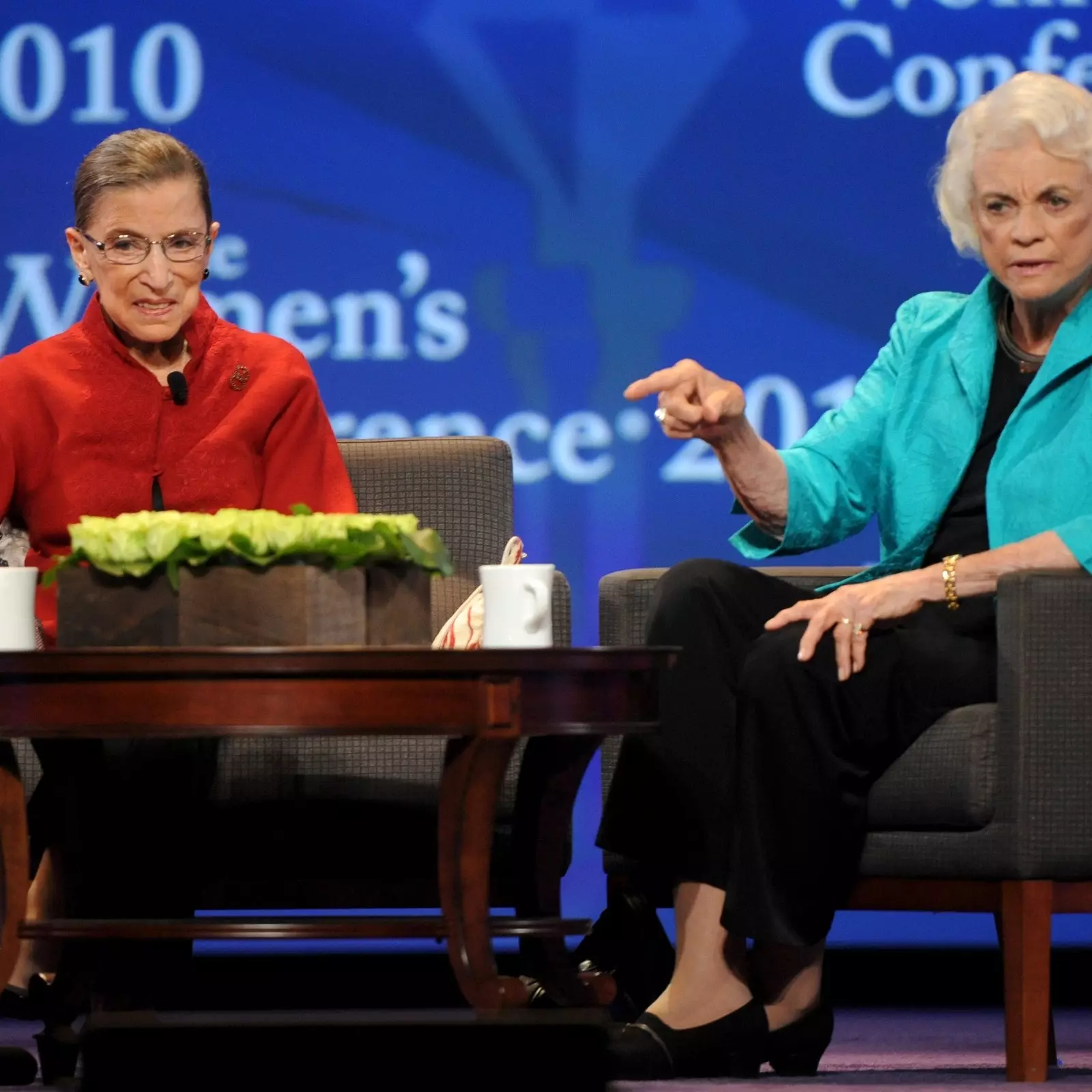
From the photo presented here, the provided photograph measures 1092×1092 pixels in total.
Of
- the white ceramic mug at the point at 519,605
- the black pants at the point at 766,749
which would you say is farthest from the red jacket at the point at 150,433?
the white ceramic mug at the point at 519,605

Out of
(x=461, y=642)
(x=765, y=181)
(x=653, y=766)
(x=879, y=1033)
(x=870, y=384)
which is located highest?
(x=765, y=181)

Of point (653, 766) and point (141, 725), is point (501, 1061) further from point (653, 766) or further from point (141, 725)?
point (653, 766)

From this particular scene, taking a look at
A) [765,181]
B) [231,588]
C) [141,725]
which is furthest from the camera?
[765,181]

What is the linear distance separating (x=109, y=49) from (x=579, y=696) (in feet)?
7.61

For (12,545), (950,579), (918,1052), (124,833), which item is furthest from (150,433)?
(918,1052)

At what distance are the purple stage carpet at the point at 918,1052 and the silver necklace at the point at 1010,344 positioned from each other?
3.01 feet

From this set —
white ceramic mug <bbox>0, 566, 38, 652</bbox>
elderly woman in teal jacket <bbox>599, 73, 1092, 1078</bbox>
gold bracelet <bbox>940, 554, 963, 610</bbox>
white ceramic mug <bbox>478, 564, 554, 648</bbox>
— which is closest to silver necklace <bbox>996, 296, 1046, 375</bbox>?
elderly woman in teal jacket <bbox>599, 73, 1092, 1078</bbox>

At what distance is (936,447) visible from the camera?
2.69 meters

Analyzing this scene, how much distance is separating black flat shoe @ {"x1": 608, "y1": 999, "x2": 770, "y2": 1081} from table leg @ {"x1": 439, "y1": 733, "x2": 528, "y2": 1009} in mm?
208

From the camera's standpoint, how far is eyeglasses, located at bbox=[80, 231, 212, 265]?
8.94ft

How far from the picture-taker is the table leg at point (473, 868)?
2018 millimetres

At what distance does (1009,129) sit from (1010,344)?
0.29m

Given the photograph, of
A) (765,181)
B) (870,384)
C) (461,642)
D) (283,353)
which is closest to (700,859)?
(461,642)

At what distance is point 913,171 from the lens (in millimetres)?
3795
